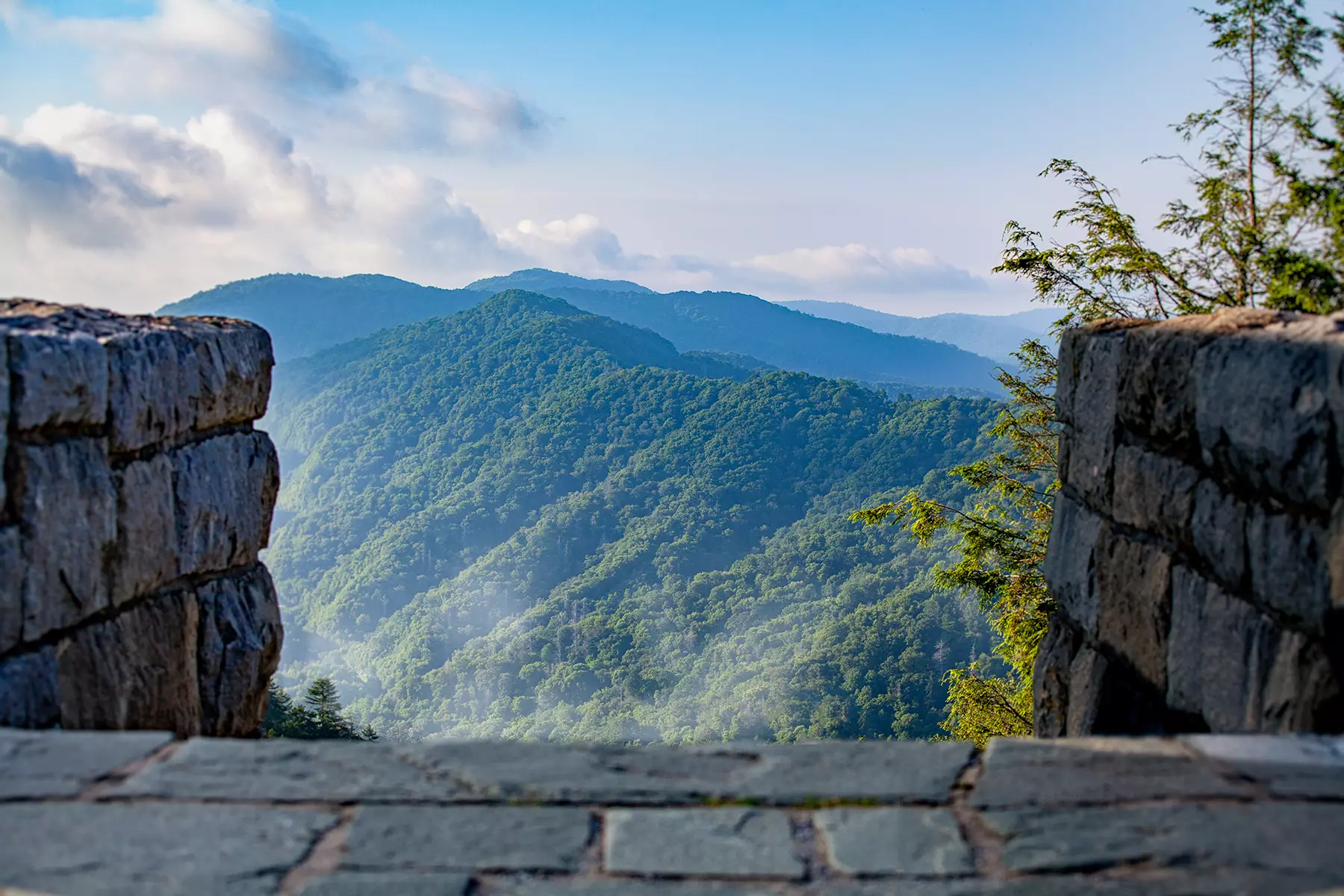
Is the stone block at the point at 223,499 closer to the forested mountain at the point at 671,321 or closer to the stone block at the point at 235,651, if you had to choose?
the stone block at the point at 235,651

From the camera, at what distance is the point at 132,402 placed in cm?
260

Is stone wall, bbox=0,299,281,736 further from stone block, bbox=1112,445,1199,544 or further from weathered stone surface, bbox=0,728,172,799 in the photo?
stone block, bbox=1112,445,1199,544

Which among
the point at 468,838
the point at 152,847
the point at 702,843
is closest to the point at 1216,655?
the point at 702,843

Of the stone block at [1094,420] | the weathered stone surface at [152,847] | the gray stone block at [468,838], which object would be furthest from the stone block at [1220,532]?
the weathered stone surface at [152,847]

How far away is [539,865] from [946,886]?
2.02 ft

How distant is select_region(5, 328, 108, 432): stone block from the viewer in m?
2.24

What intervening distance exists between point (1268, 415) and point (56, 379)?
2.51m

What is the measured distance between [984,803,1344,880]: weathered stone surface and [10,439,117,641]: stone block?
1979 millimetres

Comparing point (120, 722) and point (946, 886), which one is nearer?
point (946, 886)

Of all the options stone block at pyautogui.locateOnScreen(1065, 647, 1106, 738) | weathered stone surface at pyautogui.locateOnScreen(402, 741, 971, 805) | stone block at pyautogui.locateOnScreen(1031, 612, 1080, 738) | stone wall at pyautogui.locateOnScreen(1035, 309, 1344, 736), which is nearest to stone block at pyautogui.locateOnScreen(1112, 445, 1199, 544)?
stone wall at pyautogui.locateOnScreen(1035, 309, 1344, 736)

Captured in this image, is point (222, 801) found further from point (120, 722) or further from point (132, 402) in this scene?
point (132, 402)

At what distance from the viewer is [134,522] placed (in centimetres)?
263

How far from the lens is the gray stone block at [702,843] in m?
1.65

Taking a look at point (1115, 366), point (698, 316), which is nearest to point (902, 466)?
point (1115, 366)
